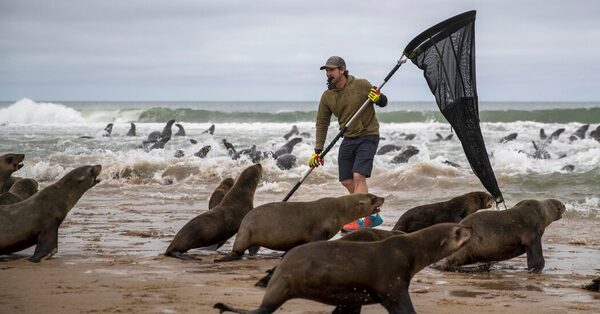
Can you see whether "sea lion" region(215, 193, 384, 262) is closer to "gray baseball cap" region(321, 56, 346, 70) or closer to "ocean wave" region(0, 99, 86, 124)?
"gray baseball cap" region(321, 56, 346, 70)

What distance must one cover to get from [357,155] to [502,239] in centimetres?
269

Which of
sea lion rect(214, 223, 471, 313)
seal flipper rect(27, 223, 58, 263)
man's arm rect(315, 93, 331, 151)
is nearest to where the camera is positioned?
sea lion rect(214, 223, 471, 313)

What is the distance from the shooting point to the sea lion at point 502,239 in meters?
7.93

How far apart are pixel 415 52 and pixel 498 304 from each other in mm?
4113

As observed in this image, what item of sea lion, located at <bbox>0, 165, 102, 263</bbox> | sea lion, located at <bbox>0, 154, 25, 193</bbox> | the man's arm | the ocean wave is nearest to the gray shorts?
the man's arm

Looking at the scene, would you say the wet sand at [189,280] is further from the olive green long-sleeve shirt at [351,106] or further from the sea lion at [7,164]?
the olive green long-sleeve shirt at [351,106]

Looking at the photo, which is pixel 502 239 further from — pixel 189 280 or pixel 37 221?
pixel 37 221

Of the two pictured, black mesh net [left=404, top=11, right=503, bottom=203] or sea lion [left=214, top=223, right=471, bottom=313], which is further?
black mesh net [left=404, top=11, right=503, bottom=203]

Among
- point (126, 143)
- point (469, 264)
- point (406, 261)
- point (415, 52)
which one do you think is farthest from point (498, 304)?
point (126, 143)

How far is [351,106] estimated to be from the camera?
1016cm

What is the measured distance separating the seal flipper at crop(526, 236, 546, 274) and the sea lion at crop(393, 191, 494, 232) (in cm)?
114

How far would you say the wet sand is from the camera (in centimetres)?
593

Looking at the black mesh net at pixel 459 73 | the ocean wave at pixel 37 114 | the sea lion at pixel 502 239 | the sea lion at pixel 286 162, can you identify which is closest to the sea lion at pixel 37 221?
the sea lion at pixel 502 239

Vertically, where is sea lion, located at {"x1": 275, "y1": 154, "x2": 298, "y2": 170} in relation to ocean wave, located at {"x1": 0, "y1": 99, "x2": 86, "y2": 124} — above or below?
above
